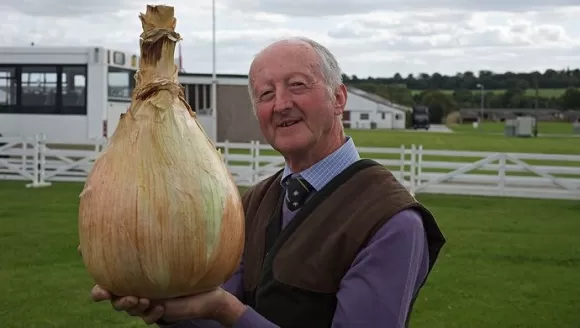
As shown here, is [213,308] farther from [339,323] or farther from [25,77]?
[25,77]

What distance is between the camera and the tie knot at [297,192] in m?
2.25

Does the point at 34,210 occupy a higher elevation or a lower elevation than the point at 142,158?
lower

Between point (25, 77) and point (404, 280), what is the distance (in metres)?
18.5

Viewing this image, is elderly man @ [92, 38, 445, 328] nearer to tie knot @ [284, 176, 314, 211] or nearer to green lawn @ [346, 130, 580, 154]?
tie knot @ [284, 176, 314, 211]

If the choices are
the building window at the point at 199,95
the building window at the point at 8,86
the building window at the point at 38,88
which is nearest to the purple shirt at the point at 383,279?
the building window at the point at 38,88

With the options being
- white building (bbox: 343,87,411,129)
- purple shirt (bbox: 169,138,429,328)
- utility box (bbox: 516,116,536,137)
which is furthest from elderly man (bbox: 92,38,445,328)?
white building (bbox: 343,87,411,129)

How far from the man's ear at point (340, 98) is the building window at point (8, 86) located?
1820 cm

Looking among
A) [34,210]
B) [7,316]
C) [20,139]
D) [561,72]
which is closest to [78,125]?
[20,139]

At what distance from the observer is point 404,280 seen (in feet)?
6.50

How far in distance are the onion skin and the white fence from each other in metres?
13.3

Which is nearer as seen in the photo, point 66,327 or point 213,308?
point 213,308

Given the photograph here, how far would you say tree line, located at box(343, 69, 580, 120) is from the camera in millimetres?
106931

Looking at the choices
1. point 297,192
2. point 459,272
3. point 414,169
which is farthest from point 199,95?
point 297,192

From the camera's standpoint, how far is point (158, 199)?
152cm
